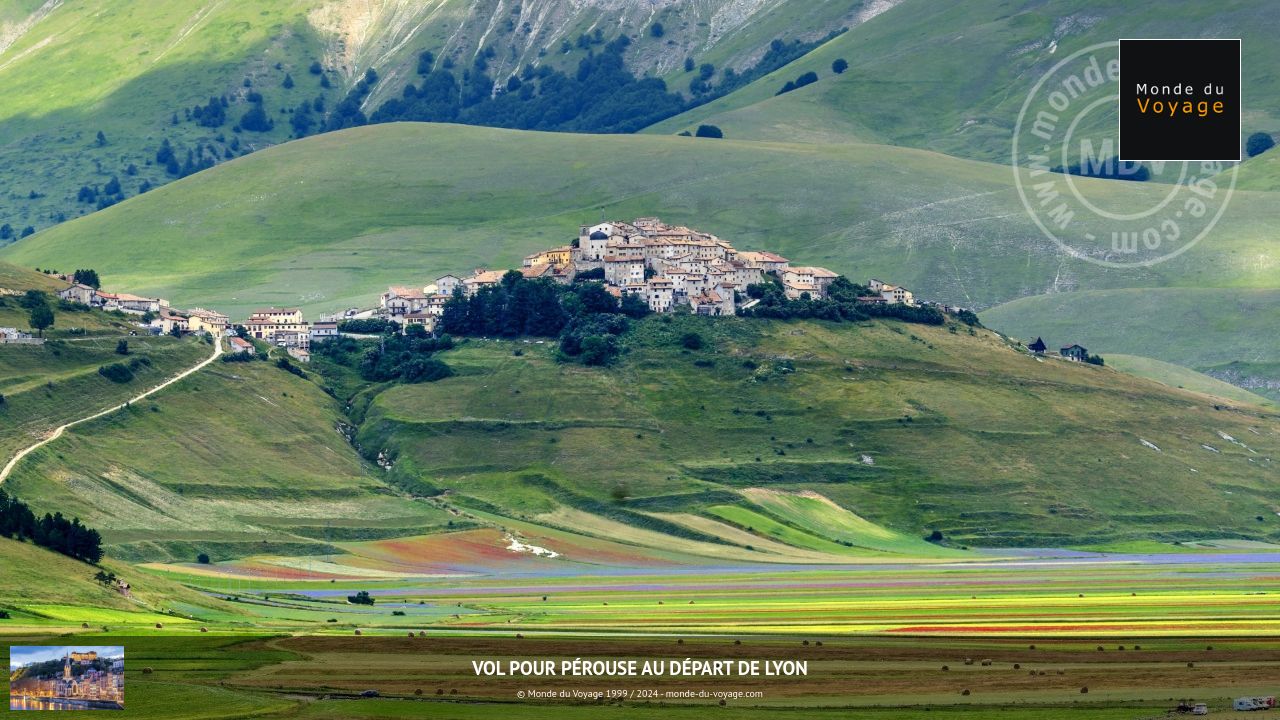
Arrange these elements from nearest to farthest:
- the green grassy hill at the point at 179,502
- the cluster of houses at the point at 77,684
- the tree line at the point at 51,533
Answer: the cluster of houses at the point at 77,684 → the tree line at the point at 51,533 → the green grassy hill at the point at 179,502

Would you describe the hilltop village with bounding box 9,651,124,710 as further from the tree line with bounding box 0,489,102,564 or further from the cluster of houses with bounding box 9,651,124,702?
the tree line with bounding box 0,489,102,564

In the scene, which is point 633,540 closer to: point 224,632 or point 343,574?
point 343,574

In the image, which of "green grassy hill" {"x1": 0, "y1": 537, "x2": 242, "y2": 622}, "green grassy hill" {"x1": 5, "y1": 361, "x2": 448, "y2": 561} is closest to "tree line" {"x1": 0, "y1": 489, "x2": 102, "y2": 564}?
"green grassy hill" {"x1": 0, "y1": 537, "x2": 242, "y2": 622}

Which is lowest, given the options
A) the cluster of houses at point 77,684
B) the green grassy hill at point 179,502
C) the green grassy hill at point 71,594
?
the green grassy hill at point 179,502

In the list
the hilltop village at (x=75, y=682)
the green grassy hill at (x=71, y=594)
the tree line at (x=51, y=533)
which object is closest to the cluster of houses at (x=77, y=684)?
the hilltop village at (x=75, y=682)

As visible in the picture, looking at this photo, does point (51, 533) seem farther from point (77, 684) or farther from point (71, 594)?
point (77, 684)

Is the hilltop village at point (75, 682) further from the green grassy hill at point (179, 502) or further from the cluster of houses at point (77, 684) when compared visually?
the green grassy hill at point (179, 502)

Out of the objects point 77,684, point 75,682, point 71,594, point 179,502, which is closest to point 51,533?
point 71,594

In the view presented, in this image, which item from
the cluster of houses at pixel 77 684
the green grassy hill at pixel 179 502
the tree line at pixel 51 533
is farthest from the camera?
the green grassy hill at pixel 179 502
